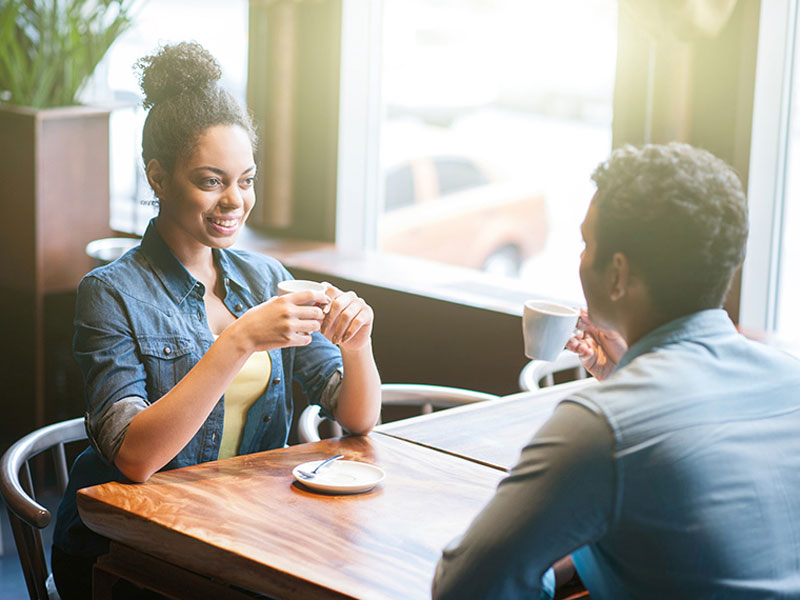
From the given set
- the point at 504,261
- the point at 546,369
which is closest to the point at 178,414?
the point at 546,369

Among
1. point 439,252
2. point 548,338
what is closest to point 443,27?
point 439,252

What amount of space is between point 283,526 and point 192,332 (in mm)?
546

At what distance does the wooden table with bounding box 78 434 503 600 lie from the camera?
140 cm

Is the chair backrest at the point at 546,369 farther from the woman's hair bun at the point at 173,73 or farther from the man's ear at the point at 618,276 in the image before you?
the man's ear at the point at 618,276

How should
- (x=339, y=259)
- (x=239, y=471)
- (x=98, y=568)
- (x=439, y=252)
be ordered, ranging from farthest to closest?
(x=439, y=252) → (x=339, y=259) → (x=239, y=471) → (x=98, y=568)

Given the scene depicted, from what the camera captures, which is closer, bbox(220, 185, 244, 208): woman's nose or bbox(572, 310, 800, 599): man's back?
bbox(572, 310, 800, 599): man's back

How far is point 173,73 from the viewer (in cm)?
202

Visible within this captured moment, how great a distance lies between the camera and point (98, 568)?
166 centimetres

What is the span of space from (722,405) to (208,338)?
108cm

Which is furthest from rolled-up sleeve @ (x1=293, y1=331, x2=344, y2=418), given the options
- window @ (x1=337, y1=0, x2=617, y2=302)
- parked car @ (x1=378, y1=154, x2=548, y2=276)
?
parked car @ (x1=378, y1=154, x2=548, y2=276)

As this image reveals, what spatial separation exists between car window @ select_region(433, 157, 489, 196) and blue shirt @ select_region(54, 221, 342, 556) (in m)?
2.80

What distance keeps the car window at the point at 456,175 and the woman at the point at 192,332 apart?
9.10 ft

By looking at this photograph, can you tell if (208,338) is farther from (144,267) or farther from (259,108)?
(259,108)

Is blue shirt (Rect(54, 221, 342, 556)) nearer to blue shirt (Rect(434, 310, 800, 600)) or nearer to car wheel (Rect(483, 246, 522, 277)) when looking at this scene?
blue shirt (Rect(434, 310, 800, 600))
